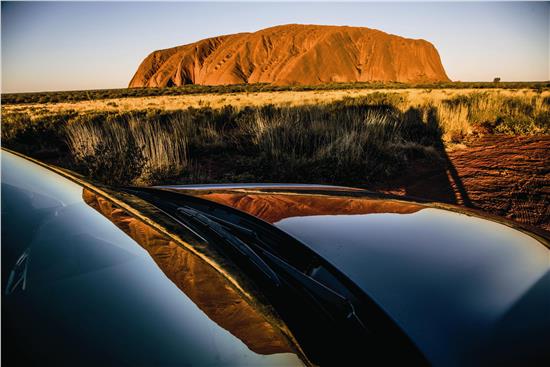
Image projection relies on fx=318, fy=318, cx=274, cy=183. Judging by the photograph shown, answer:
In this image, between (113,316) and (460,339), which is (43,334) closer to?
(113,316)

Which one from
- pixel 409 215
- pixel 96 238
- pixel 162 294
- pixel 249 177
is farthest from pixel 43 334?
pixel 249 177

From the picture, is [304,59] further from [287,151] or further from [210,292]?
[210,292]

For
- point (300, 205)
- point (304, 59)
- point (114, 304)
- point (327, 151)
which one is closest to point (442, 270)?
point (300, 205)

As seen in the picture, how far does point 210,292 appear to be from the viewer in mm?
882

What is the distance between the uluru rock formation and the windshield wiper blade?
306 feet

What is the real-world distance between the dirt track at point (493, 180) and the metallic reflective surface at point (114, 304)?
4250 millimetres

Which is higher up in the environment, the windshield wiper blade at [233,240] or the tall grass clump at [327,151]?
the windshield wiper blade at [233,240]

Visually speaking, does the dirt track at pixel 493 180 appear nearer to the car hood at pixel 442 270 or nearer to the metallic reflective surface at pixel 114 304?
the car hood at pixel 442 270

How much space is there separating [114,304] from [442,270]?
40.3 inches

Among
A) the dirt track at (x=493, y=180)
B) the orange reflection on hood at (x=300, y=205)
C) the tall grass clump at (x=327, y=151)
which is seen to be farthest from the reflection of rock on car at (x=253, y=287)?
the tall grass clump at (x=327, y=151)

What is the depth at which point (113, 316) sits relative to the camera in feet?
2.44

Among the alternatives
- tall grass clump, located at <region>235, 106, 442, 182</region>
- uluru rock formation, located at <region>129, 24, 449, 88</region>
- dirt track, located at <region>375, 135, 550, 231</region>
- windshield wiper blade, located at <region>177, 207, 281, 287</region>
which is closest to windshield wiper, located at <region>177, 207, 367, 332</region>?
windshield wiper blade, located at <region>177, 207, 281, 287</region>

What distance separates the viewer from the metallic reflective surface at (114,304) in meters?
0.66

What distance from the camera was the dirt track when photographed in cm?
425
